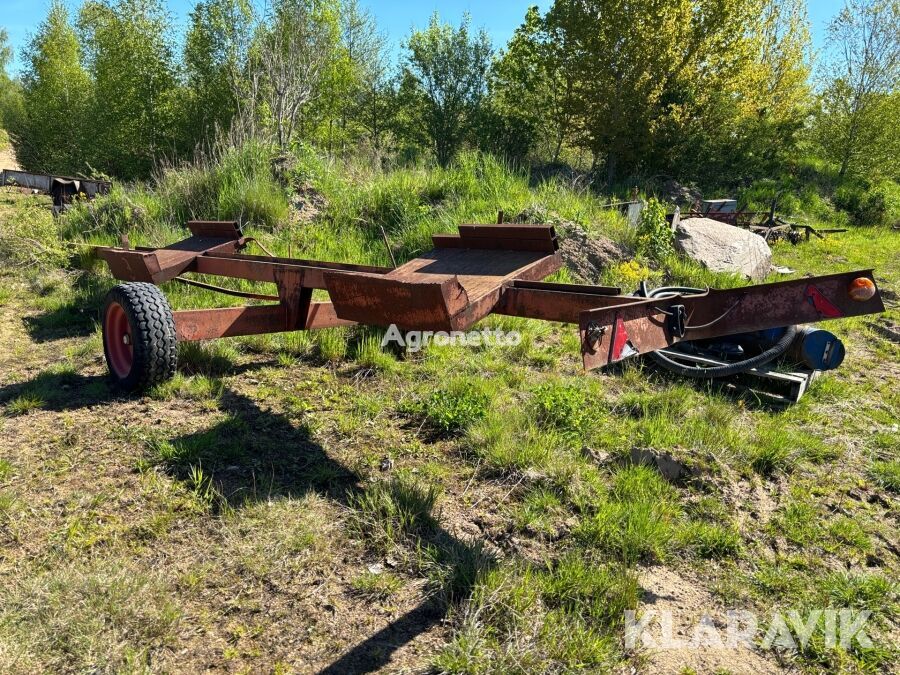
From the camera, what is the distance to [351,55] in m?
32.0

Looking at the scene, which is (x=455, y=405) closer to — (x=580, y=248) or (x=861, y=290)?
(x=861, y=290)

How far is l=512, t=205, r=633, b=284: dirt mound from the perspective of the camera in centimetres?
658

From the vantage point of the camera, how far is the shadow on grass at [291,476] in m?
2.07

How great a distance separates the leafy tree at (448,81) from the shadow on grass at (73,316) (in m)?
22.2

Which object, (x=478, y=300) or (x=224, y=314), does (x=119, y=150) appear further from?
(x=478, y=300)

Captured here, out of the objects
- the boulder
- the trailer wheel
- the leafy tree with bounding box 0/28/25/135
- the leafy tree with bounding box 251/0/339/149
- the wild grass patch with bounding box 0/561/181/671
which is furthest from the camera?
the leafy tree with bounding box 0/28/25/135

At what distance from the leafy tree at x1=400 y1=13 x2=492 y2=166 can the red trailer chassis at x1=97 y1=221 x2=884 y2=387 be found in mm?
24345

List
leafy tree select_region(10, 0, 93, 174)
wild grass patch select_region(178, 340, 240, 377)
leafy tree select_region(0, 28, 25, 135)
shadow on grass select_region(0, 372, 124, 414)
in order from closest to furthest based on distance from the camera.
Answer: shadow on grass select_region(0, 372, 124, 414) < wild grass patch select_region(178, 340, 240, 377) < leafy tree select_region(10, 0, 93, 174) < leafy tree select_region(0, 28, 25, 135)

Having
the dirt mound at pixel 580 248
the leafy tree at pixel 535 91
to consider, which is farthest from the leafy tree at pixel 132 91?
the dirt mound at pixel 580 248

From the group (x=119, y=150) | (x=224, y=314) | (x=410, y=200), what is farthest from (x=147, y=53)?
(x=224, y=314)

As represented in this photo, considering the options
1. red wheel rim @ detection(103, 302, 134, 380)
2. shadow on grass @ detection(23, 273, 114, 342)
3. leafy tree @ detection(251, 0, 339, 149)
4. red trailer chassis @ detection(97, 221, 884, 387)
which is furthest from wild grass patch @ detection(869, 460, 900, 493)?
leafy tree @ detection(251, 0, 339, 149)

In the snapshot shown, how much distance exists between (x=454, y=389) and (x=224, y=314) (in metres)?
1.74

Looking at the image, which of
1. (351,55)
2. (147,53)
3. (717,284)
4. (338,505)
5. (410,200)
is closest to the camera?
(338,505)

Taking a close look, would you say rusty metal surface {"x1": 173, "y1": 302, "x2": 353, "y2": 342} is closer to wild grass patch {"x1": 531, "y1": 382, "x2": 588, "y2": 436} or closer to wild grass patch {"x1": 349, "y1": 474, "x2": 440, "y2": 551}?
wild grass patch {"x1": 349, "y1": 474, "x2": 440, "y2": 551}
